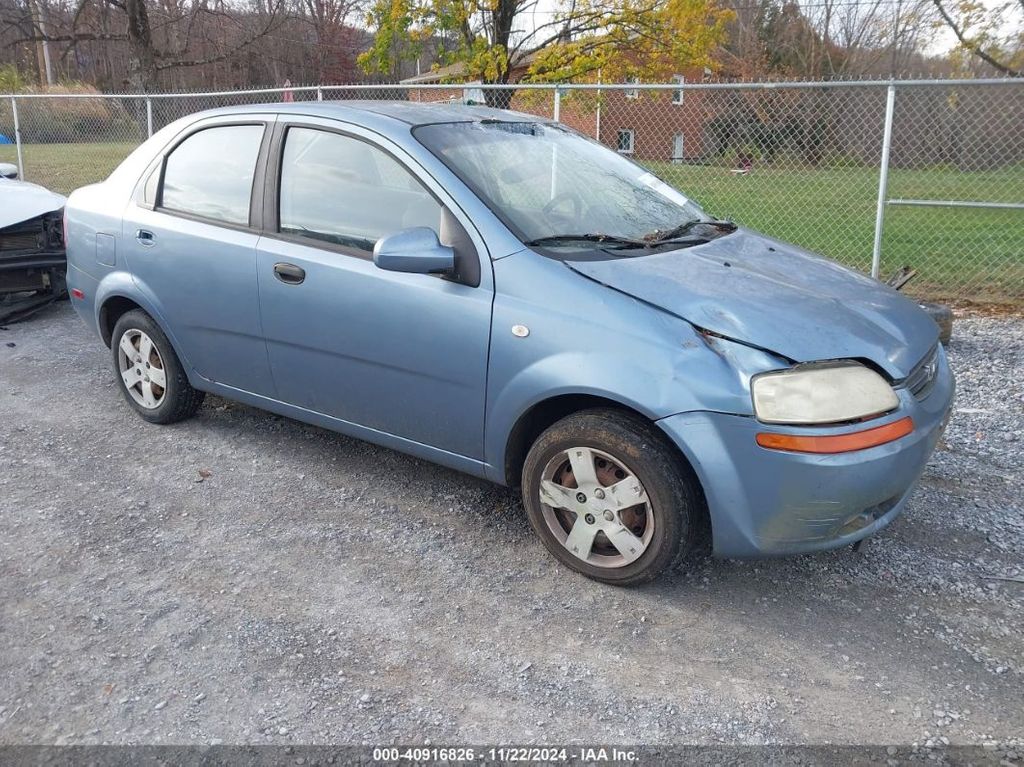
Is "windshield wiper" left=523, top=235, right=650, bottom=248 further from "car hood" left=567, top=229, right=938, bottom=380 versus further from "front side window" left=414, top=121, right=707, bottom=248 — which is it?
"car hood" left=567, top=229, right=938, bottom=380

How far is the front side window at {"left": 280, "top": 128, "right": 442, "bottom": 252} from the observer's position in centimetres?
360

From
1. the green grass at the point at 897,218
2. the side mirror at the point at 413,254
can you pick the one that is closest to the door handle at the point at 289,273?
the side mirror at the point at 413,254

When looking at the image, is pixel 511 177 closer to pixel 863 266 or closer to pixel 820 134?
pixel 863 266

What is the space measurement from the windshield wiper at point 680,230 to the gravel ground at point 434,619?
4.41 ft

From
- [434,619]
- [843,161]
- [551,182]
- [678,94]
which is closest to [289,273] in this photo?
[551,182]

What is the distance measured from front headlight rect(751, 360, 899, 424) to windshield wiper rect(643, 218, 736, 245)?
3.27 feet

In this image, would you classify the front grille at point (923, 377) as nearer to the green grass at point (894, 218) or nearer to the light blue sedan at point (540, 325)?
the light blue sedan at point (540, 325)

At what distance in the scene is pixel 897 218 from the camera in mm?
12500

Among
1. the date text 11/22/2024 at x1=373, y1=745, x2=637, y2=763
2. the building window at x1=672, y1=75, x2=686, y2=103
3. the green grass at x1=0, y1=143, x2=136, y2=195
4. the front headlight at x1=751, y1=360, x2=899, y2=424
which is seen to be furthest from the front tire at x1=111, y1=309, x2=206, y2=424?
the green grass at x1=0, y1=143, x2=136, y2=195

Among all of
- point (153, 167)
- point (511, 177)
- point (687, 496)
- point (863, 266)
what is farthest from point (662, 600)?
point (863, 266)

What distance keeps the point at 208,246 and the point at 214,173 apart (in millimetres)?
414

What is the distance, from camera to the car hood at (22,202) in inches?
274

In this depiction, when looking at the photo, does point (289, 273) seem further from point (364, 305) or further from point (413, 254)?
point (413, 254)

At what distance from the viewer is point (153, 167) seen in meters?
4.61
